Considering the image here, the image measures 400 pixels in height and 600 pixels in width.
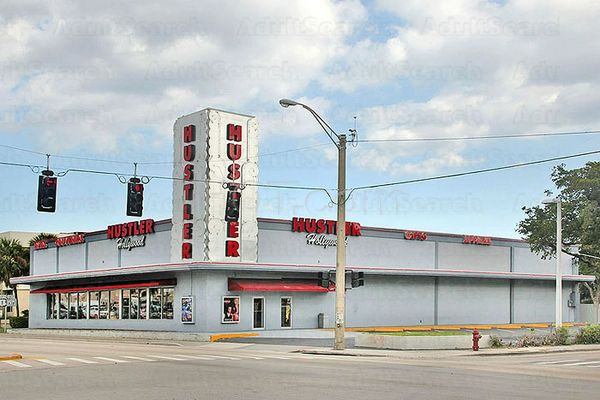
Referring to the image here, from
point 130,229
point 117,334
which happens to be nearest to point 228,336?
point 117,334

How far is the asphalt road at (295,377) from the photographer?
1644cm

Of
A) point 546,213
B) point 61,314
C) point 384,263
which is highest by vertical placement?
point 546,213

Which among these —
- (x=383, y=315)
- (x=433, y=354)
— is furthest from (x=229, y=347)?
(x=383, y=315)

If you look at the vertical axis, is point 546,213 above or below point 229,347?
above

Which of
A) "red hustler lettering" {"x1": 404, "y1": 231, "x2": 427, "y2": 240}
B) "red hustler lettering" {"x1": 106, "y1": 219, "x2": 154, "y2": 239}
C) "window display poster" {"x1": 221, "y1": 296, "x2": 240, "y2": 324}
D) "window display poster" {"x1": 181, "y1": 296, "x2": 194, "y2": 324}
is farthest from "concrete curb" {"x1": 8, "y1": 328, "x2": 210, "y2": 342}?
"red hustler lettering" {"x1": 404, "y1": 231, "x2": 427, "y2": 240}

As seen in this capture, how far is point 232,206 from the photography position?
4484cm

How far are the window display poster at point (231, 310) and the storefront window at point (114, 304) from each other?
34.0 ft

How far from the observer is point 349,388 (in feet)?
57.0

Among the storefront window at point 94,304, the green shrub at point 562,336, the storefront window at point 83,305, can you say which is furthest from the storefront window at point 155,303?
the green shrub at point 562,336

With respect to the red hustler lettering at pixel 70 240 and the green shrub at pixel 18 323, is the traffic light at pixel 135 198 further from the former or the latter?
the green shrub at pixel 18 323

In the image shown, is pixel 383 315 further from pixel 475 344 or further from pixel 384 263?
pixel 475 344

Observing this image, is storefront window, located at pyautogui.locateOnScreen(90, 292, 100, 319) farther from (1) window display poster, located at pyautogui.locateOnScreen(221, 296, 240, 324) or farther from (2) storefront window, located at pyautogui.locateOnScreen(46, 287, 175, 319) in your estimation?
(1) window display poster, located at pyautogui.locateOnScreen(221, 296, 240, 324)

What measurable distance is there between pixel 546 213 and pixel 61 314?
37562 mm

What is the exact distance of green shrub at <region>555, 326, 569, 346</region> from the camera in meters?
37.4
